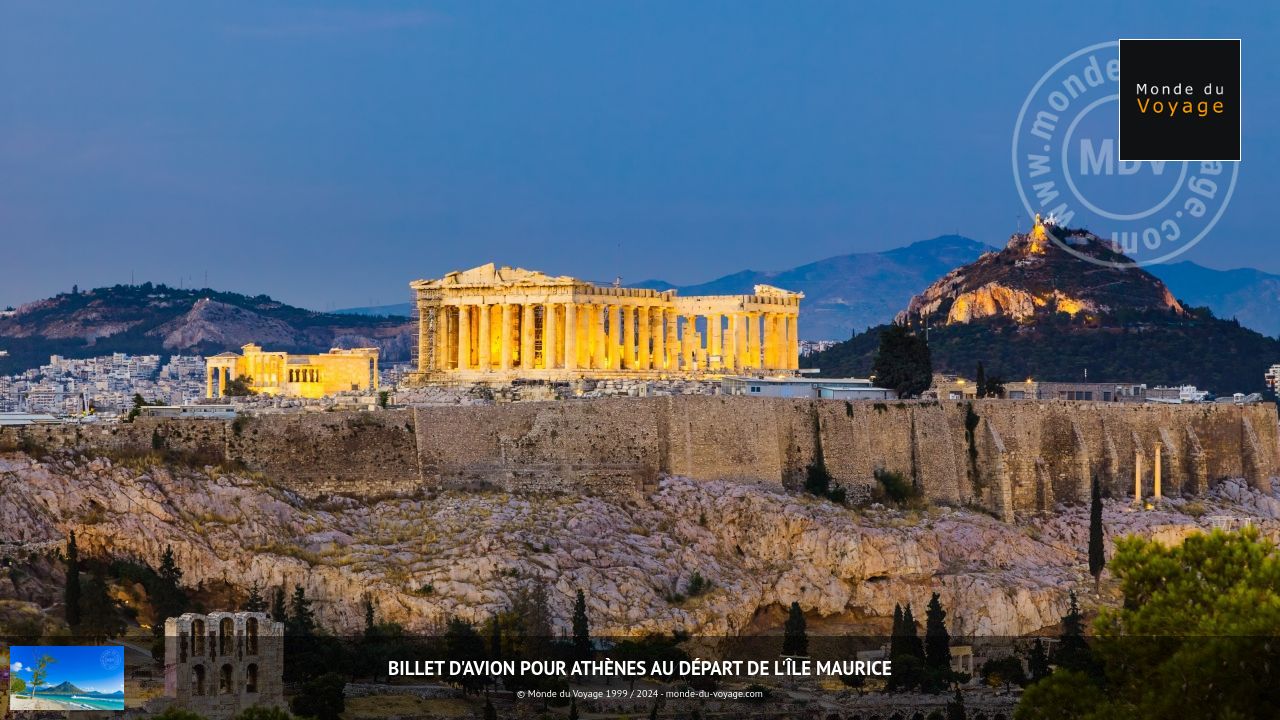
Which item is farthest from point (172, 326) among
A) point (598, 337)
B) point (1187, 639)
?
point (1187, 639)

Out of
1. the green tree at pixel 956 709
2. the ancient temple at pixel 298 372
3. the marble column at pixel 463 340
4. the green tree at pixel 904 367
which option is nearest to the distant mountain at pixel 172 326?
the ancient temple at pixel 298 372

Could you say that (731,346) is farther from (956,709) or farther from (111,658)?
(111,658)

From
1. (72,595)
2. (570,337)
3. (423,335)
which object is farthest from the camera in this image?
(423,335)

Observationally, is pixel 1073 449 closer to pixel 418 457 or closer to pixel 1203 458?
pixel 1203 458

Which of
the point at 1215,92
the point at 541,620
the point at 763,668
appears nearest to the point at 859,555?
the point at 763,668

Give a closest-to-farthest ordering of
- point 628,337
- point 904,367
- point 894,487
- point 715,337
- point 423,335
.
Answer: point 894,487 → point 904,367 → point 423,335 → point 628,337 → point 715,337

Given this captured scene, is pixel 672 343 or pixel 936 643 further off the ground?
pixel 672 343
